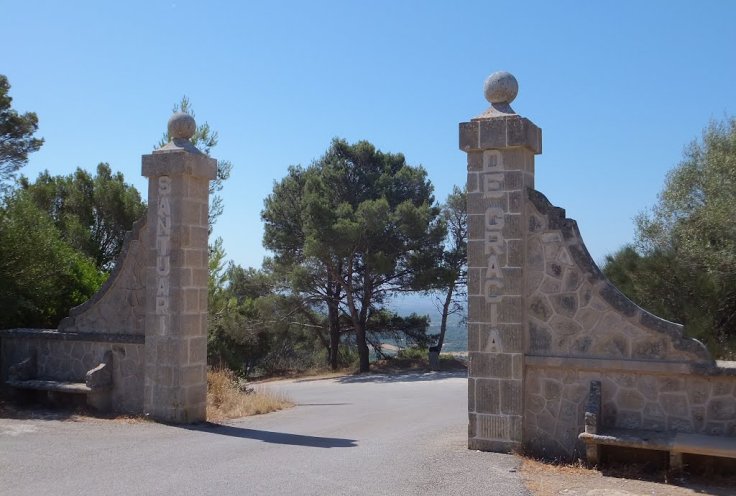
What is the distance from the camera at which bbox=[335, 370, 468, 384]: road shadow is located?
Answer: 2223cm

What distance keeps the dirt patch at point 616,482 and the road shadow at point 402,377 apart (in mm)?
14461

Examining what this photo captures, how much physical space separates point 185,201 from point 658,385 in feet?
21.9

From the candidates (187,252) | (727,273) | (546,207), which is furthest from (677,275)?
(187,252)

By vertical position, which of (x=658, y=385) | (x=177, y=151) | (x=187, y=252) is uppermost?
(x=177, y=151)

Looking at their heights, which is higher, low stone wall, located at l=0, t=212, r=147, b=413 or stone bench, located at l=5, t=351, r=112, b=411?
low stone wall, located at l=0, t=212, r=147, b=413

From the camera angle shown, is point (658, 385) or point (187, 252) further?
point (187, 252)

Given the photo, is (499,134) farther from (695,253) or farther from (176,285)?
(695,253)

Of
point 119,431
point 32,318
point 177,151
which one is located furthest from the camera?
point 32,318

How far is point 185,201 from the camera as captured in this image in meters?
10.2

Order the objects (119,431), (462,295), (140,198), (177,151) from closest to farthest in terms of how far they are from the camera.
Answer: (119,431), (177,151), (140,198), (462,295)

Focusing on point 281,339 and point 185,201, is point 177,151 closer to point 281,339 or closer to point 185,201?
point 185,201

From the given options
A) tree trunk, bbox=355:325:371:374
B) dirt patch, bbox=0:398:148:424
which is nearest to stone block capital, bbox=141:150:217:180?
dirt patch, bbox=0:398:148:424

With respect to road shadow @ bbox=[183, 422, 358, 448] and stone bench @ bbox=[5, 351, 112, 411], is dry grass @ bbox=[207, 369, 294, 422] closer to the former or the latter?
road shadow @ bbox=[183, 422, 358, 448]

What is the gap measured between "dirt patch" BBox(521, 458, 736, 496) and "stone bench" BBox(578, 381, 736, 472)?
6.9 inches
